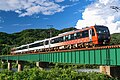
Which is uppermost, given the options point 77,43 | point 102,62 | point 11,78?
point 77,43

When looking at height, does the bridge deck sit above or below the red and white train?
below

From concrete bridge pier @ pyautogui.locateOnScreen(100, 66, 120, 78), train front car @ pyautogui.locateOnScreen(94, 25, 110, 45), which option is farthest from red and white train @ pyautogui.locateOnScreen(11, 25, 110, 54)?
concrete bridge pier @ pyautogui.locateOnScreen(100, 66, 120, 78)

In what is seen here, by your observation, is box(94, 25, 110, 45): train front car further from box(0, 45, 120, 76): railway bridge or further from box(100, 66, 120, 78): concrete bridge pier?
box(100, 66, 120, 78): concrete bridge pier

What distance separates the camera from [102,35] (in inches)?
1676

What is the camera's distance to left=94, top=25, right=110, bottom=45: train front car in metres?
42.0

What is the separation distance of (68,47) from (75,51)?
7.46 m

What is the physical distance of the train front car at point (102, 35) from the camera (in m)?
42.0

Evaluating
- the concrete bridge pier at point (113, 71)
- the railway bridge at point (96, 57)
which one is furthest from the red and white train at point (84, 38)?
the concrete bridge pier at point (113, 71)

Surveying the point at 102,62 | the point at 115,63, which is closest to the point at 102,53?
the point at 102,62

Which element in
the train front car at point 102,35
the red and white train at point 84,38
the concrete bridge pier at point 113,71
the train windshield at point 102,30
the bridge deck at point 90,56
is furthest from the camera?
the train windshield at point 102,30

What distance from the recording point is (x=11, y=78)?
158ft

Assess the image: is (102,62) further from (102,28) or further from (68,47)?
(68,47)

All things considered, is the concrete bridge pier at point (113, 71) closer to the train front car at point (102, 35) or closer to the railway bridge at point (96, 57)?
the railway bridge at point (96, 57)

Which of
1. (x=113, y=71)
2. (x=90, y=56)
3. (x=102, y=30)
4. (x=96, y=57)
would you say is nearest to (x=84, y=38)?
(x=102, y=30)
